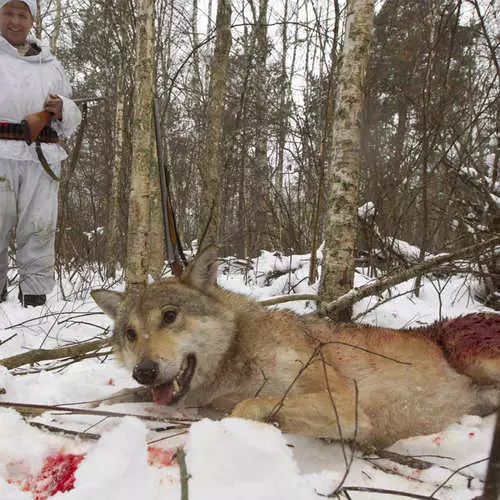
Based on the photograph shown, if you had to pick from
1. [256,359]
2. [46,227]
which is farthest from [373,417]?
[46,227]

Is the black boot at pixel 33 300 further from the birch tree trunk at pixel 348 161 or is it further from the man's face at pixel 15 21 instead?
the birch tree trunk at pixel 348 161

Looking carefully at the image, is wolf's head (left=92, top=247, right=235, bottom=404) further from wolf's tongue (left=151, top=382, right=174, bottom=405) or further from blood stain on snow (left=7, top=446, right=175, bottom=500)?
blood stain on snow (left=7, top=446, right=175, bottom=500)

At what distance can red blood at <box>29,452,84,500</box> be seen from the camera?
133 cm

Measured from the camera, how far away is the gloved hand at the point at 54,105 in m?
4.88

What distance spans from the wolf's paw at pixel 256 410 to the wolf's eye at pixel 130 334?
2.66 feet

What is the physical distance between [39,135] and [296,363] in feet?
14.4

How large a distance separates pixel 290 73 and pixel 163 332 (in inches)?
602

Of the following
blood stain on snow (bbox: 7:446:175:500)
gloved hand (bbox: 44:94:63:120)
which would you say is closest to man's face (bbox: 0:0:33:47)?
gloved hand (bbox: 44:94:63:120)

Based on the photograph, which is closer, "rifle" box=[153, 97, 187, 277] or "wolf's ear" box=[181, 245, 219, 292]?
"wolf's ear" box=[181, 245, 219, 292]

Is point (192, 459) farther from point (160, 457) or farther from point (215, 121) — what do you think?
point (215, 121)

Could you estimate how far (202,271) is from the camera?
265 cm

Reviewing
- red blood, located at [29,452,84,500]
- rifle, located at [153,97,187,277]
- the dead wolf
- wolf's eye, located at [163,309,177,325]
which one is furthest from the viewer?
rifle, located at [153,97,187,277]

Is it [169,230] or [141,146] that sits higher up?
[141,146]

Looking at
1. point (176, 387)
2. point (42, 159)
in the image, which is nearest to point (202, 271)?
point (176, 387)
